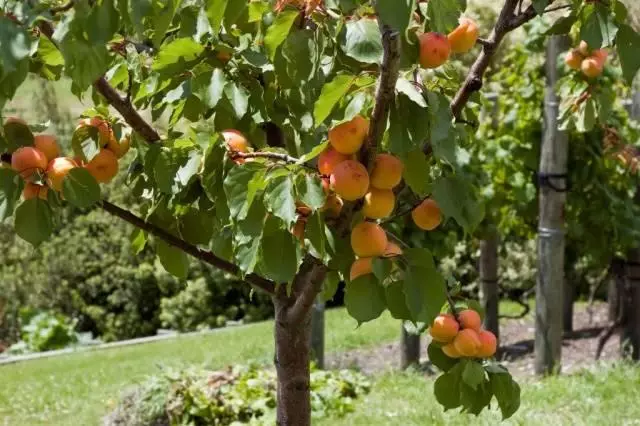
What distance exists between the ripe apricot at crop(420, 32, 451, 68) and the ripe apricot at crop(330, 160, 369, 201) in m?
0.17

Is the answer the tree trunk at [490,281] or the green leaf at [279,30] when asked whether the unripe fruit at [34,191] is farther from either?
the tree trunk at [490,281]

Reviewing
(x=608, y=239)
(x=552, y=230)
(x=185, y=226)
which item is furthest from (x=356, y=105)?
(x=608, y=239)

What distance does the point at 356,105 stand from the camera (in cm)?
122

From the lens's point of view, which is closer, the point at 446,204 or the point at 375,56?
the point at 375,56

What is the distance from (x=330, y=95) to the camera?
48.8 inches

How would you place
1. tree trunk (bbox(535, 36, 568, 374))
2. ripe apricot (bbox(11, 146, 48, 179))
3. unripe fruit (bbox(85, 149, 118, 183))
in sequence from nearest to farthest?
ripe apricot (bbox(11, 146, 48, 179)), unripe fruit (bbox(85, 149, 118, 183)), tree trunk (bbox(535, 36, 568, 374))

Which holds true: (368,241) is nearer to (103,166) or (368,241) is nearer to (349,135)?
(349,135)

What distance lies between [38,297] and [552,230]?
867 centimetres

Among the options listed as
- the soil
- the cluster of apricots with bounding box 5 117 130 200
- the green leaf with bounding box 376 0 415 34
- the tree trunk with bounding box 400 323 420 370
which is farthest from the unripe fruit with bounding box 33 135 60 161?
the tree trunk with bounding box 400 323 420 370

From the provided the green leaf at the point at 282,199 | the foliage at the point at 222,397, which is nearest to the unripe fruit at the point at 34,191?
the green leaf at the point at 282,199

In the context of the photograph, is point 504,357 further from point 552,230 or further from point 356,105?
point 356,105

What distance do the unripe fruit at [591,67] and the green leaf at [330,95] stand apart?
1.15 meters

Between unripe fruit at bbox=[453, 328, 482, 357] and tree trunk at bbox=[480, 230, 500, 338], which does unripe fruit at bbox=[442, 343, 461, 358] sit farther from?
tree trunk at bbox=[480, 230, 500, 338]

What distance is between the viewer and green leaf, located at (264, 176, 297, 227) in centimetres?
119
